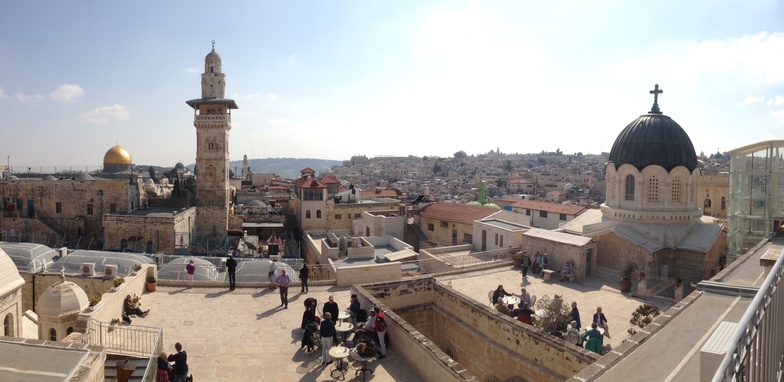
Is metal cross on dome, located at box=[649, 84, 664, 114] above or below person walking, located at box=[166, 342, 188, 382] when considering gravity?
above

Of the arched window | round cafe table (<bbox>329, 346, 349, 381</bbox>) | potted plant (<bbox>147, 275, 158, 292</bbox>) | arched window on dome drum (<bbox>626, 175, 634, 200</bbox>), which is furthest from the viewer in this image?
arched window on dome drum (<bbox>626, 175, 634, 200</bbox>)

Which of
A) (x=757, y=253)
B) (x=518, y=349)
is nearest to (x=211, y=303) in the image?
(x=518, y=349)

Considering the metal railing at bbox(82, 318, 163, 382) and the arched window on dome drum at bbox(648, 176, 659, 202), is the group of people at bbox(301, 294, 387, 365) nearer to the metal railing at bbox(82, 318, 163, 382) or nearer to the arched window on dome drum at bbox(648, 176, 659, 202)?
the metal railing at bbox(82, 318, 163, 382)

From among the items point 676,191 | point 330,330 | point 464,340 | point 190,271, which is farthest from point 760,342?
point 676,191

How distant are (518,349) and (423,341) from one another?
3.36 meters

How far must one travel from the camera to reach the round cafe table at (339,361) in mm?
9352

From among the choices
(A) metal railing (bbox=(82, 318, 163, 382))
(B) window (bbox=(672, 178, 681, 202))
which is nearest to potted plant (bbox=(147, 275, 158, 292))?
(A) metal railing (bbox=(82, 318, 163, 382))

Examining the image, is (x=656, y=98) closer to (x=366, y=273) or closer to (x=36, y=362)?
(x=366, y=273)

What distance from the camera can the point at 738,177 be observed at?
19.2 metres

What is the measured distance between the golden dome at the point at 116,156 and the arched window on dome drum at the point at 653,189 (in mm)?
58799

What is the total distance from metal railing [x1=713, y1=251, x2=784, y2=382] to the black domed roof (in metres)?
18.7

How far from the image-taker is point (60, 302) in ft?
39.5

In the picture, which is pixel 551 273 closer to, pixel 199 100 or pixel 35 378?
pixel 35 378

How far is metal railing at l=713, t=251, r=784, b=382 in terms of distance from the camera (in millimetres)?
2715
